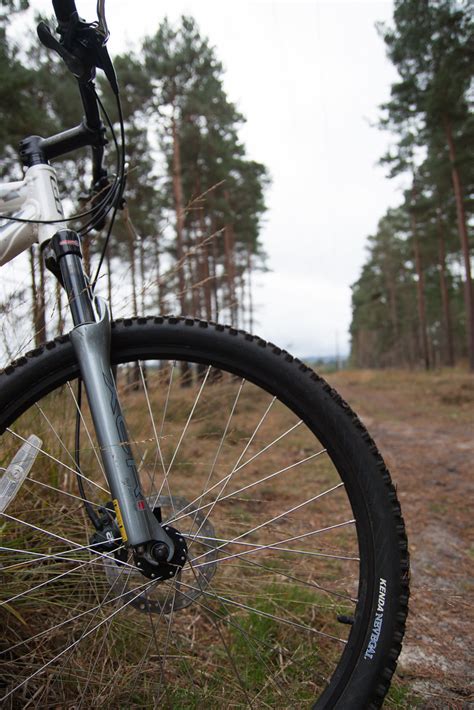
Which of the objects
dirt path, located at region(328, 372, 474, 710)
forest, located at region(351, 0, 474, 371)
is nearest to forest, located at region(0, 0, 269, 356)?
dirt path, located at region(328, 372, 474, 710)

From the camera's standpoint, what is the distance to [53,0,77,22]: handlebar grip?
1085 millimetres

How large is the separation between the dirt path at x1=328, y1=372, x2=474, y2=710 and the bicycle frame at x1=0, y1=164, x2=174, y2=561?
963mm

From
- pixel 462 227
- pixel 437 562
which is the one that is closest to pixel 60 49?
pixel 437 562

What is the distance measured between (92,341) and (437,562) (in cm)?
209

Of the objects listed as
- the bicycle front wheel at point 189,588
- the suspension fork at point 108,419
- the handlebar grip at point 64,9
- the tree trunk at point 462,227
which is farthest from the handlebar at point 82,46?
the tree trunk at point 462,227

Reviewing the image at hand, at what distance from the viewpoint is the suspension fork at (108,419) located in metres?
1.11

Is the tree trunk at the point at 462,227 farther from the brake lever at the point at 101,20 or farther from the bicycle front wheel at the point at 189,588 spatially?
the brake lever at the point at 101,20

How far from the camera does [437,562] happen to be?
7.77ft

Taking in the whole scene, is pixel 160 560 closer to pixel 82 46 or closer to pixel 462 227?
pixel 82 46

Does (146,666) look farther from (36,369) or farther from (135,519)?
(36,369)

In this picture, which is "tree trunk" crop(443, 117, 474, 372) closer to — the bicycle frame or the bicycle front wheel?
the bicycle front wheel

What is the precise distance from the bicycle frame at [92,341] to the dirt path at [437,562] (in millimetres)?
963

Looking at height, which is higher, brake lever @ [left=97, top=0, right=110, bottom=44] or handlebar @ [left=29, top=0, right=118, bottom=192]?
brake lever @ [left=97, top=0, right=110, bottom=44]

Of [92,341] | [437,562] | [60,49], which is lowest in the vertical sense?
[437,562]
